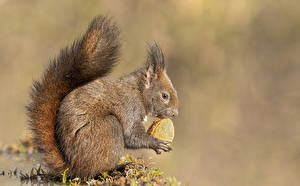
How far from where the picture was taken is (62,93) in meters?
3.21

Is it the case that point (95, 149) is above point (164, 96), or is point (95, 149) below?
below

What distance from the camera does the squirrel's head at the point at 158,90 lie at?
3.53 m

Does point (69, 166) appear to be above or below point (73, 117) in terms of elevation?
below

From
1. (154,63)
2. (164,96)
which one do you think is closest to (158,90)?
(164,96)

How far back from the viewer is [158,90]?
3.55 m

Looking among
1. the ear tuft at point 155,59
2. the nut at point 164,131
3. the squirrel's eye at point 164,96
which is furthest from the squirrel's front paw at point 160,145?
the ear tuft at point 155,59

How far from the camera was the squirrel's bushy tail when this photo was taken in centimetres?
312

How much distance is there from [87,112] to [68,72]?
330mm

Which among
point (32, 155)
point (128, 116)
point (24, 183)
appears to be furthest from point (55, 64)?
point (32, 155)

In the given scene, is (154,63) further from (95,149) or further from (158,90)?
(95,149)

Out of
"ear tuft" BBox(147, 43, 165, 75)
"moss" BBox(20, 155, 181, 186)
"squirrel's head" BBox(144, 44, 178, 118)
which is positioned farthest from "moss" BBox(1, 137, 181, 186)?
"ear tuft" BBox(147, 43, 165, 75)

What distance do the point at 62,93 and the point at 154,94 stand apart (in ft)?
2.50

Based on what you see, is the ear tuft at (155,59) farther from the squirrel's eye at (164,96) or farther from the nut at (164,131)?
the nut at (164,131)

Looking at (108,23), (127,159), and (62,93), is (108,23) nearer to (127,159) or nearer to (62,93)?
(62,93)
